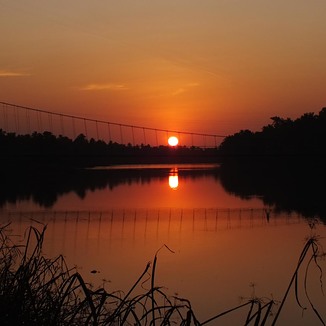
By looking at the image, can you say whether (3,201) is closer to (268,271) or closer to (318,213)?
(318,213)

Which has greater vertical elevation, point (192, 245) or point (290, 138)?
point (290, 138)

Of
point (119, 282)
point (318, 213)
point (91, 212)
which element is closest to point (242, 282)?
point (119, 282)

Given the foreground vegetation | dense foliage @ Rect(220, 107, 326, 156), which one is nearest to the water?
the foreground vegetation

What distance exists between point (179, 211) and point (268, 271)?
13903 millimetres

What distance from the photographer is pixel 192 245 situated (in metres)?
15.7

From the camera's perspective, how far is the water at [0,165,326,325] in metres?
10.3

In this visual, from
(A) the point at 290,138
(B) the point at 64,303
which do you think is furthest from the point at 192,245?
(A) the point at 290,138

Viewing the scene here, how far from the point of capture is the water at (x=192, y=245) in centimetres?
1027

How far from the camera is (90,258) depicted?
13.2 m

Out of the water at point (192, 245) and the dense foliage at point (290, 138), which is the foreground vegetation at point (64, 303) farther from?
the dense foliage at point (290, 138)

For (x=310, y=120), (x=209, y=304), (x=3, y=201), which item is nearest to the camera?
(x=209, y=304)

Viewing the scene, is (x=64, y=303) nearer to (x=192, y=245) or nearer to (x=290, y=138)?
(x=192, y=245)

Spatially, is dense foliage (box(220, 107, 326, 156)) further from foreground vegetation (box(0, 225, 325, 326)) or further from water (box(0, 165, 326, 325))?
foreground vegetation (box(0, 225, 325, 326))

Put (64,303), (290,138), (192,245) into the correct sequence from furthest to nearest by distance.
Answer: (290,138), (192,245), (64,303)
